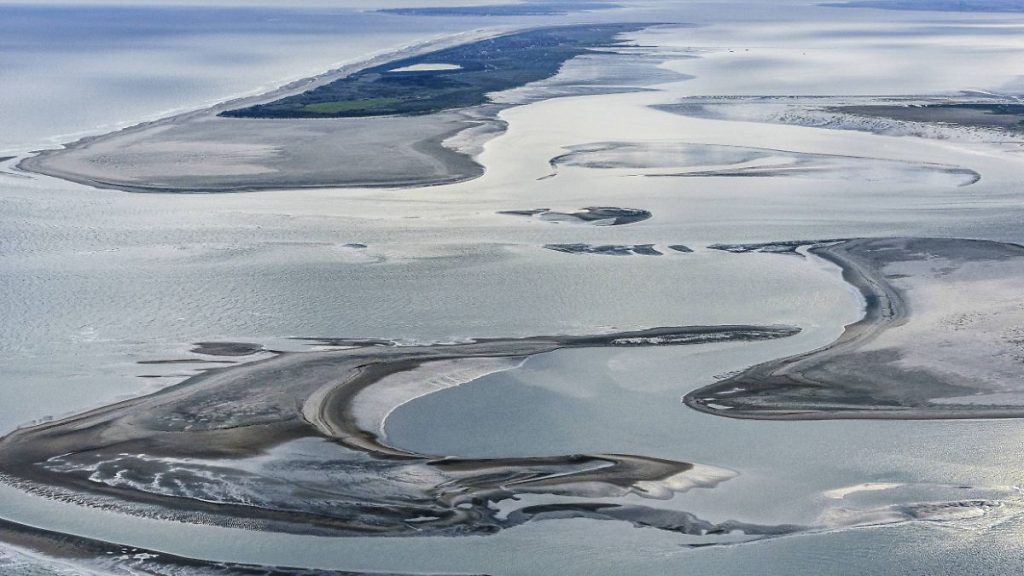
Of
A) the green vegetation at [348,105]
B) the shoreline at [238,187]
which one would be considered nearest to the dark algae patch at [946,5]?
the shoreline at [238,187]

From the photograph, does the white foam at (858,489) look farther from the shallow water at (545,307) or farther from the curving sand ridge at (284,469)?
the curving sand ridge at (284,469)

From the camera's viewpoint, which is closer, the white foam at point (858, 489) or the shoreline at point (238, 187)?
the white foam at point (858, 489)

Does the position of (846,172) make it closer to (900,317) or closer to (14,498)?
(900,317)

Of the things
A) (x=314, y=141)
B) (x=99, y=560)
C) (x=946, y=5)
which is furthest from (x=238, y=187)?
(x=946, y=5)

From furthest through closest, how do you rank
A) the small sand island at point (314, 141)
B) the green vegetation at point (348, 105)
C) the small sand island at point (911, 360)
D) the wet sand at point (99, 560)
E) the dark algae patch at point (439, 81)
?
the dark algae patch at point (439, 81) → the green vegetation at point (348, 105) → the small sand island at point (314, 141) → the small sand island at point (911, 360) → the wet sand at point (99, 560)

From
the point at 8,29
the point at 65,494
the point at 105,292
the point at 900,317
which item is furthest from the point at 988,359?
the point at 8,29

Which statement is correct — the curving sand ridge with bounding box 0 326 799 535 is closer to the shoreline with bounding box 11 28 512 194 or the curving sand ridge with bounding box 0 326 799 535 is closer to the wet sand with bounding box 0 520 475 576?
the wet sand with bounding box 0 520 475 576
